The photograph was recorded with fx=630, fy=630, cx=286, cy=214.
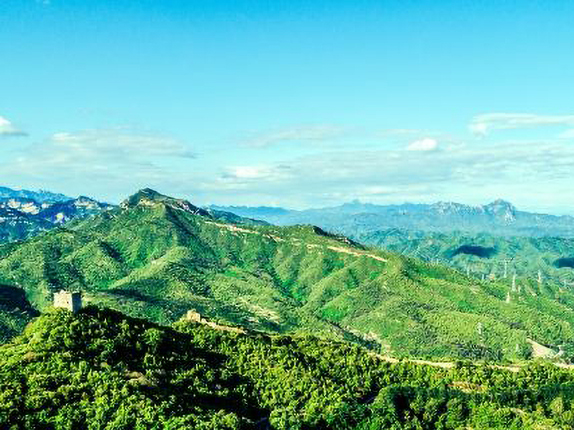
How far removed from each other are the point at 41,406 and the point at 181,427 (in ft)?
62.4

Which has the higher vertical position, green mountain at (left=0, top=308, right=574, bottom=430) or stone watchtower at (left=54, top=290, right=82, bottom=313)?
stone watchtower at (left=54, top=290, right=82, bottom=313)

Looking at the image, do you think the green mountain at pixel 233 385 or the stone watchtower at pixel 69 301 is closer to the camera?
the green mountain at pixel 233 385

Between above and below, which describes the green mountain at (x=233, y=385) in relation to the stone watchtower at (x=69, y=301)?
below

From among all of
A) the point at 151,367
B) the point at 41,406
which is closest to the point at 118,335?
the point at 151,367

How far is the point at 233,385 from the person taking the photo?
120250mm

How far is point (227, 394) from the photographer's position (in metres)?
115

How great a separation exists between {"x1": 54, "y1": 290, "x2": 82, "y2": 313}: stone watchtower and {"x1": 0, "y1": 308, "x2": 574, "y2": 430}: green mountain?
2.07 meters

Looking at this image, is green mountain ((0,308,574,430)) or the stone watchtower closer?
green mountain ((0,308,574,430))

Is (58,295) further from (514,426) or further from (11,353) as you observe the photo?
(514,426)

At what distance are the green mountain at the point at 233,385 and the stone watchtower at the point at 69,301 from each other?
207 cm

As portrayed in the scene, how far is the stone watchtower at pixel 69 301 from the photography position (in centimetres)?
11981

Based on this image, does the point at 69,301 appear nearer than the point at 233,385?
Yes

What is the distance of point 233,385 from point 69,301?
3508 cm

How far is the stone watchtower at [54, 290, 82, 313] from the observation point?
4717 inches
